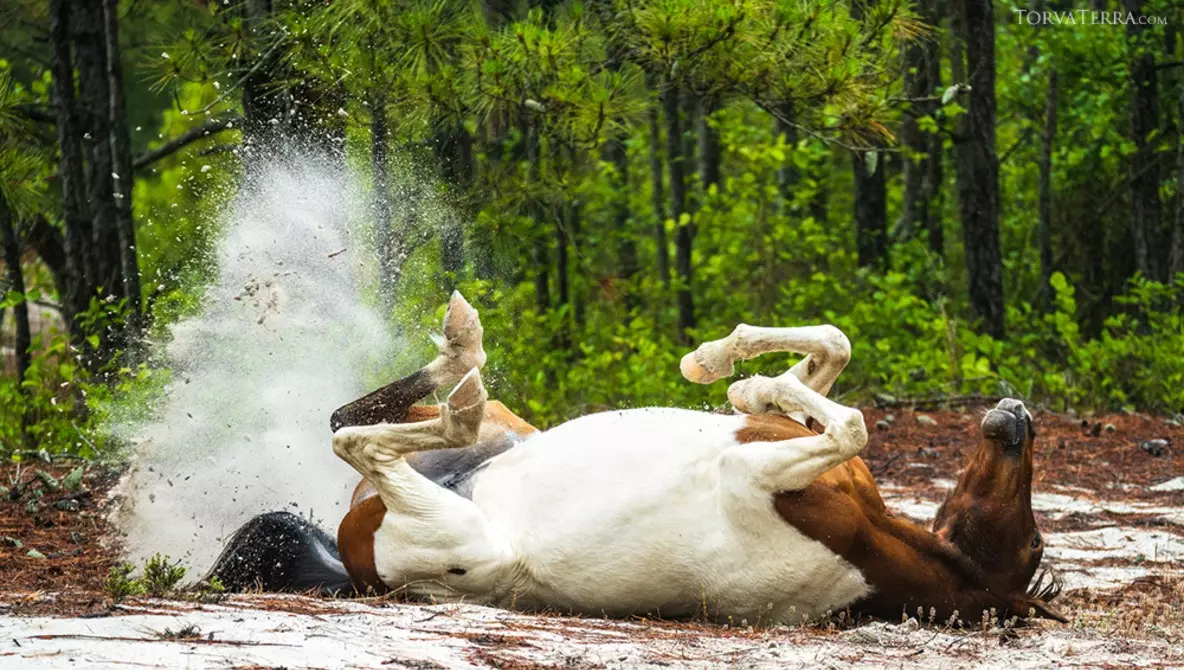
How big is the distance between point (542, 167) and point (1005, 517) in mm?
5501

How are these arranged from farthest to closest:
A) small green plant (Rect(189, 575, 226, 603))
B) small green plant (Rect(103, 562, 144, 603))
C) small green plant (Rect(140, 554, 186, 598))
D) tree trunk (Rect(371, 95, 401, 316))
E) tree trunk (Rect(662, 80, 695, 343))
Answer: tree trunk (Rect(662, 80, 695, 343)) < tree trunk (Rect(371, 95, 401, 316)) < small green plant (Rect(140, 554, 186, 598)) < small green plant (Rect(189, 575, 226, 603)) < small green plant (Rect(103, 562, 144, 603))

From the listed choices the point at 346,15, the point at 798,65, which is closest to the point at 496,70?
the point at 346,15

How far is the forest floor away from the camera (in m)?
3.20

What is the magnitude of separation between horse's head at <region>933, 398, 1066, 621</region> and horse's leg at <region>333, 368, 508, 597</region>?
55.8 inches

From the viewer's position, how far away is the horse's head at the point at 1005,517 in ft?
14.4

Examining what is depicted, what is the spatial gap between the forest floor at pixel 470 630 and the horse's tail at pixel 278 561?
38 centimetres

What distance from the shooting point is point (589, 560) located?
14.2ft

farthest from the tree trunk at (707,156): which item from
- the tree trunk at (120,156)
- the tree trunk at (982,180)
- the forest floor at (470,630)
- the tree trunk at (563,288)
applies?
the forest floor at (470,630)

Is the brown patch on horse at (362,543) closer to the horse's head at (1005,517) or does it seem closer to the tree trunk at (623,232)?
the horse's head at (1005,517)

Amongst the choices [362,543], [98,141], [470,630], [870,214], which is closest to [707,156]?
[870,214]

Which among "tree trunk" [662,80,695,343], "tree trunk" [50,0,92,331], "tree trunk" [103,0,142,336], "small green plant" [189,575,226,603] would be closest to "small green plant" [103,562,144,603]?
"small green plant" [189,575,226,603]

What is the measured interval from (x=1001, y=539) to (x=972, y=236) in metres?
9.26

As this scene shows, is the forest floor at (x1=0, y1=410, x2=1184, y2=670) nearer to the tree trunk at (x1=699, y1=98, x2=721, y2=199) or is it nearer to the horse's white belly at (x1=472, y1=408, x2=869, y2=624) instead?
the horse's white belly at (x1=472, y1=408, x2=869, y2=624)

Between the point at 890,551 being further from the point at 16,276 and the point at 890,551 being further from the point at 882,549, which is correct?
the point at 16,276
